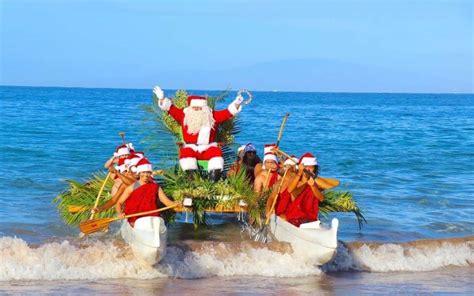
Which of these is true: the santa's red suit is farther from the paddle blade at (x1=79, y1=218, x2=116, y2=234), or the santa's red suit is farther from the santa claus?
the paddle blade at (x1=79, y1=218, x2=116, y2=234)

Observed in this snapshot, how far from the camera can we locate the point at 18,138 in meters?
30.2

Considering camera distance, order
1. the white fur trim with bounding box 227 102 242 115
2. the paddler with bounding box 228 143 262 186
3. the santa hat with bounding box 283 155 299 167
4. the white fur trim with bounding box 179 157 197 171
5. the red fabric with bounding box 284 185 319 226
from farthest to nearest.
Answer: the white fur trim with bounding box 227 102 242 115 → the paddler with bounding box 228 143 262 186 → the white fur trim with bounding box 179 157 197 171 → the santa hat with bounding box 283 155 299 167 → the red fabric with bounding box 284 185 319 226

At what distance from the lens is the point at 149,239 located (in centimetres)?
1067

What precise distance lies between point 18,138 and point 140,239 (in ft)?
66.5

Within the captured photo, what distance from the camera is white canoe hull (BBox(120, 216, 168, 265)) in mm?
10672

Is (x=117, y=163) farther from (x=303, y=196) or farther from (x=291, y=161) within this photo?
(x=303, y=196)

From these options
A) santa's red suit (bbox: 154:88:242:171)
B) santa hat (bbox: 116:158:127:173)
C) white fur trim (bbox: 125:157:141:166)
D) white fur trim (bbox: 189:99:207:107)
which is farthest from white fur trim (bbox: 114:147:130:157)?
white fur trim (bbox: 189:99:207:107)

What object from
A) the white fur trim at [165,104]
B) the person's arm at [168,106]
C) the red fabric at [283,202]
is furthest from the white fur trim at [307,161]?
the white fur trim at [165,104]

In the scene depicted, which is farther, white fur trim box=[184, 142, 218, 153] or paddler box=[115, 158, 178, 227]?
white fur trim box=[184, 142, 218, 153]

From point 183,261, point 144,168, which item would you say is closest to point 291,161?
point 183,261

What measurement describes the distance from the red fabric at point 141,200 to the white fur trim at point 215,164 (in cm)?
193

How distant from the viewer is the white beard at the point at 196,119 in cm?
1370

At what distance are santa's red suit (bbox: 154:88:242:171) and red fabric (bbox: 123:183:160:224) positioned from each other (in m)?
1.76

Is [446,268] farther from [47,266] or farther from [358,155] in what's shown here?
[358,155]
